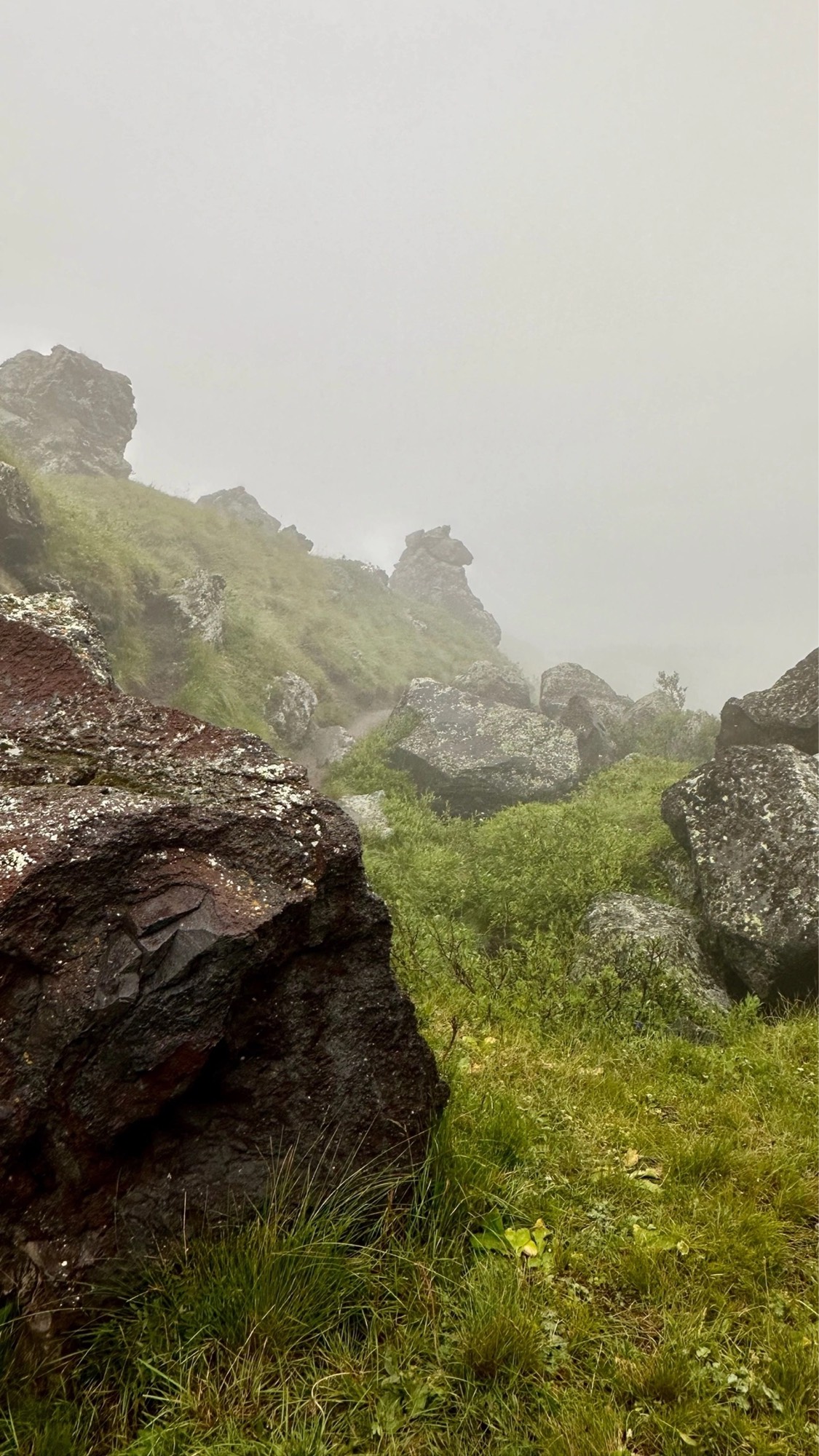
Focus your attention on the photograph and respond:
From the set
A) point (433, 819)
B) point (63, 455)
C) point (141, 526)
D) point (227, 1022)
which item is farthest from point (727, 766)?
point (63, 455)

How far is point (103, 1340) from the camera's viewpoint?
275cm

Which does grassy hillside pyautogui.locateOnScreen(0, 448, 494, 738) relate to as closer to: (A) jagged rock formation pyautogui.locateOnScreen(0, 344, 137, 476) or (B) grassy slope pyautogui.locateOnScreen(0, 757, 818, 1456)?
(A) jagged rock formation pyautogui.locateOnScreen(0, 344, 137, 476)

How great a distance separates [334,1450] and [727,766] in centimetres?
1090

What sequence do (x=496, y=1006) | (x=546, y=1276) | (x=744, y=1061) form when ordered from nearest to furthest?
1. (x=546, y=1276)
2. (x=744, y=1061)
3. (x=496, y=1006)

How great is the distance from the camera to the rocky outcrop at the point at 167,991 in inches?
114

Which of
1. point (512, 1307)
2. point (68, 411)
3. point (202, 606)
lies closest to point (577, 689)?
point (202, 606)

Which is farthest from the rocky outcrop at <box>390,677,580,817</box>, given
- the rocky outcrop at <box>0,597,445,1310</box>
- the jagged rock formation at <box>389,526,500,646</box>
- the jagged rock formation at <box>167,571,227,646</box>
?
the jagged rock formation at <box>389,526,500,646</box>

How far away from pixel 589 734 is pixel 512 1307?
77.7 feet

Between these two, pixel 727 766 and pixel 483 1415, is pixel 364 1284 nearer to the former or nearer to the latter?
pixel 483 1415

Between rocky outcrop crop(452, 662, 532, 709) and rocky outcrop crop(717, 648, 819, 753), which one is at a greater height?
rocky outcrop crop(452, 662, 532, 709)

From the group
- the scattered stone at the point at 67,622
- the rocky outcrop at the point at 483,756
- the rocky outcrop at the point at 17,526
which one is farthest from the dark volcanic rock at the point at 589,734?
the scattered stone at the point at 67,622

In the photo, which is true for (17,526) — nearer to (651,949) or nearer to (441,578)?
(651,949)

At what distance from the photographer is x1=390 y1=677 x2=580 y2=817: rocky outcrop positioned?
19250 millimetres

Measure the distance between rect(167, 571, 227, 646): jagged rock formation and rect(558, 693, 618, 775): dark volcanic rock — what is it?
43.4 ft
